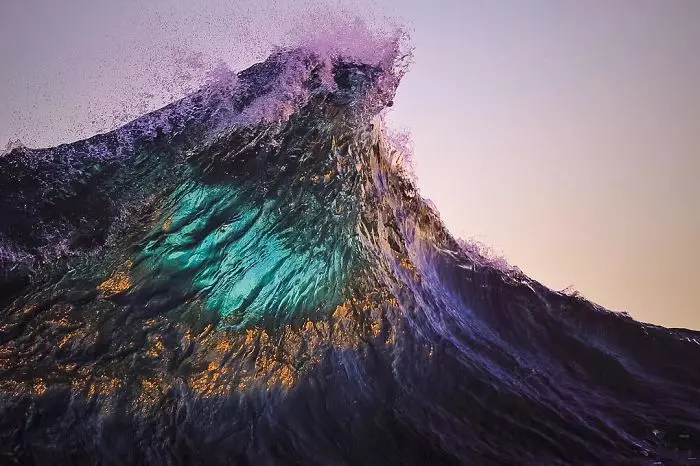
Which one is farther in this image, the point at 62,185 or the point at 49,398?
the point at 62,185

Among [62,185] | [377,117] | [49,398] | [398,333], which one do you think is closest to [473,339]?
[398,333]

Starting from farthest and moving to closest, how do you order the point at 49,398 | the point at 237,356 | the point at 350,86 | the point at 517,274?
the point at 517,274
the point at 350,86
the point at 237,356
the point at 49,398

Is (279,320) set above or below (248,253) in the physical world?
below

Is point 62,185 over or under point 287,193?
under

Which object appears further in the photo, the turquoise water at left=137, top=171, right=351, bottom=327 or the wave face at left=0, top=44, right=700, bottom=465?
the turquoise water at left=137, top=171, right=351, bottom=327

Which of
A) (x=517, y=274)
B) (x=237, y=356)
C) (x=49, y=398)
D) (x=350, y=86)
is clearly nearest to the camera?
(x=49, y=398)

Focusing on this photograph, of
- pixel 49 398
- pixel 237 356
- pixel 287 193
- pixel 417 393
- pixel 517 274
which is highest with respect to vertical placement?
pixel 517 274

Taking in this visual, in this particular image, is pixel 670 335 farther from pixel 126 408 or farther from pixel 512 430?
pixel 126 408

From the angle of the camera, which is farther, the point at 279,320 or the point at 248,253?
the point at 248,253
